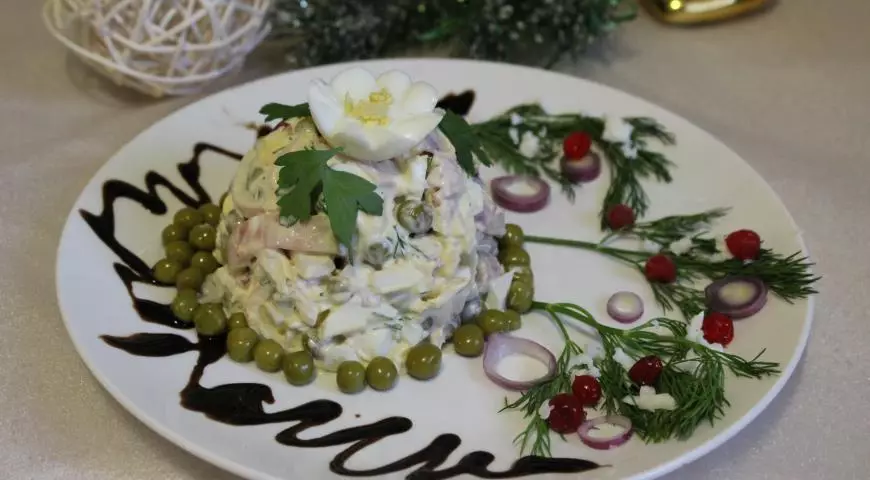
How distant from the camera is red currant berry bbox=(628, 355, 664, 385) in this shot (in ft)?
5.37

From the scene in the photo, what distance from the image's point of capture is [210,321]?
5.77ft

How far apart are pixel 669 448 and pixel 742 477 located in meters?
0.21

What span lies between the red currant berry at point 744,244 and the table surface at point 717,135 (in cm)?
22

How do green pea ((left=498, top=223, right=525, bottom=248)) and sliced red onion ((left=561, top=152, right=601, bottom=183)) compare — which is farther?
sliced red onion ((left=561, top=152, right=601, bottom=183))

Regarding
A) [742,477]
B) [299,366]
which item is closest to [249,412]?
[299,366]

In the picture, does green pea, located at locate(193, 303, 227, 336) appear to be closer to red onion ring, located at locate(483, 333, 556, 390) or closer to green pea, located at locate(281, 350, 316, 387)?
green pea, located at locate(281, 350, 316, 387)

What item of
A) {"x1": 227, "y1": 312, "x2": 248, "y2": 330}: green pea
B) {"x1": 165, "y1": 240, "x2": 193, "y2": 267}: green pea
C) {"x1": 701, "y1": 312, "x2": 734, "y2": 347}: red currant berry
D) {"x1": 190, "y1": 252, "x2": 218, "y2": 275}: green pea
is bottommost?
{"x1": 165, "y1": 240, "x2": 193, "y2": 267}: green pea

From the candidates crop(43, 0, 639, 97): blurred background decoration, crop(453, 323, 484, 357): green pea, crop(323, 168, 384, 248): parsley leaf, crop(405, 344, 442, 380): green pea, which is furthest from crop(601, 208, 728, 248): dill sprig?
crop(43, 0, 639, 97): blurred background decoration

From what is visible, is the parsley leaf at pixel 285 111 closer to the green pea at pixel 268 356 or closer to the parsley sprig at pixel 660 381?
the green pea at pixel 268 356

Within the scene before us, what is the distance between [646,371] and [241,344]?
74cm

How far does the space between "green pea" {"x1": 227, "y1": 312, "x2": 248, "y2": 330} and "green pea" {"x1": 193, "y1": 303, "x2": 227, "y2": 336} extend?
0.04 ft

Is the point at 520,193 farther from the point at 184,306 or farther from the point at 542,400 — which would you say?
the point at 184,306

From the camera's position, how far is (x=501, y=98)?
2.40 m

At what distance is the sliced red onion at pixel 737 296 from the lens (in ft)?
5.83
